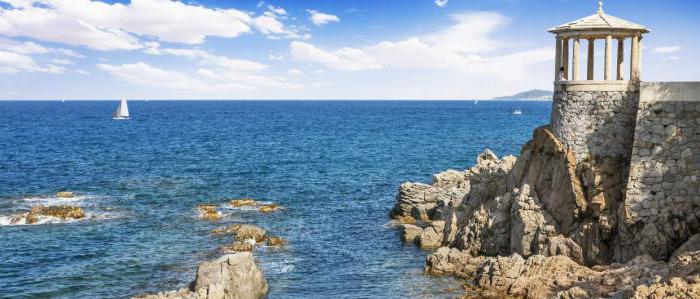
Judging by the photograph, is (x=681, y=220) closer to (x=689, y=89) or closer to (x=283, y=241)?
(x=689, y=89)

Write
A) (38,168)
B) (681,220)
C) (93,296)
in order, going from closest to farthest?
1. (681,220)
2. (93,296)
3. (38,168)

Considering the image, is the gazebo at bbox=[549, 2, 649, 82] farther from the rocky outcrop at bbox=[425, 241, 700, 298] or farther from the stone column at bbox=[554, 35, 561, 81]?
the rocky outcrop at bbox=[425, 241, 700, 298]

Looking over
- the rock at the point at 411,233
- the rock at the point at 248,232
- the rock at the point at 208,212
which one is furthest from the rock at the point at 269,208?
the rock at the point at 411,233

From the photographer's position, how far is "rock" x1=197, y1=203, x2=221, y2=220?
4898cm

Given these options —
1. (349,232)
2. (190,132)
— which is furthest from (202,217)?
(190,132)

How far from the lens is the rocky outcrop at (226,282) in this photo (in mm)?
28844

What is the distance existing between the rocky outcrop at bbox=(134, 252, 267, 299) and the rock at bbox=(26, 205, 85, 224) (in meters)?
21.2

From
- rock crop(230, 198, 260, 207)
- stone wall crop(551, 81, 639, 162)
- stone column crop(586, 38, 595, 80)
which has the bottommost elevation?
rock crop(230, 198, 260, 207)

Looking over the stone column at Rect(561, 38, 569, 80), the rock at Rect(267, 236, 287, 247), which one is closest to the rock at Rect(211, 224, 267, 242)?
the rock at Rect(267, 236, 287, 247)

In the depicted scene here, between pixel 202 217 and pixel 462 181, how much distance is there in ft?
71.1

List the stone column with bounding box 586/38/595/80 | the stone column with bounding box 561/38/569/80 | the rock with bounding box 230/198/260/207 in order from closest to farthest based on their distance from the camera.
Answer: the stone column with bounding box 561/38/569/80 → the stone column with bounding box 586/38/595/80 → the rock with bounding box 230/198/260/207

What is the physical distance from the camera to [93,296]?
31.8m

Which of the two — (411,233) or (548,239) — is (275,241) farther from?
(548,239)

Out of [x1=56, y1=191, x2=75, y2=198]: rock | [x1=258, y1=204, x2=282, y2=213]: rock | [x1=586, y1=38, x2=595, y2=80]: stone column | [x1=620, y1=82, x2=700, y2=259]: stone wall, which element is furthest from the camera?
[x1=56, y1=191, x2=75, y2=198]: rock
